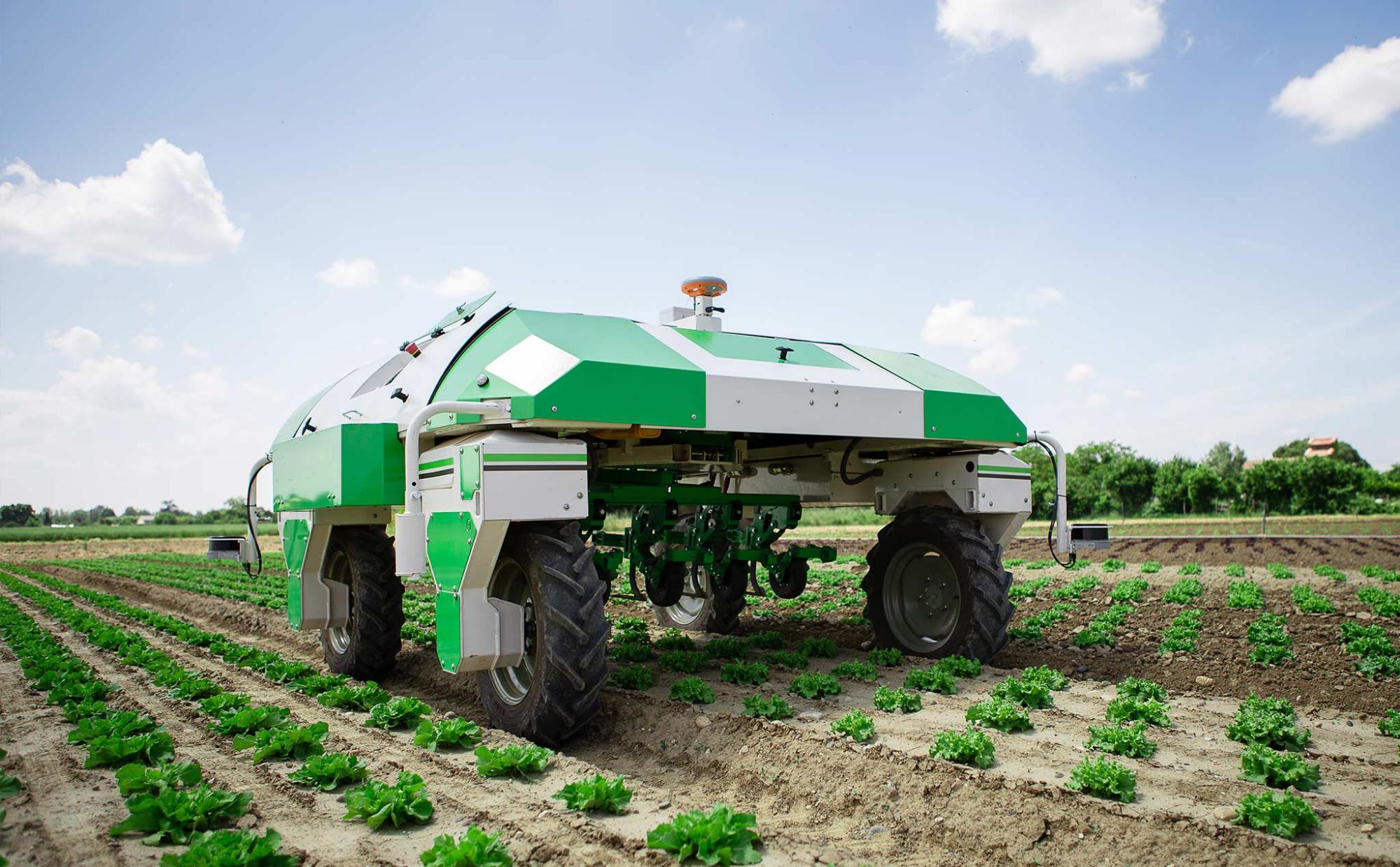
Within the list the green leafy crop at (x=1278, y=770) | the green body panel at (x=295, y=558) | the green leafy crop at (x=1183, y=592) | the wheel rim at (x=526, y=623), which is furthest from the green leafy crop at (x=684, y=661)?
the green leafy crop at (x=1183, y=592)

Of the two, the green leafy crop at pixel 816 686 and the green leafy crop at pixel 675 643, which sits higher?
the green leafy crop at pixel 816 686

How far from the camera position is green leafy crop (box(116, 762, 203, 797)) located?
444cm

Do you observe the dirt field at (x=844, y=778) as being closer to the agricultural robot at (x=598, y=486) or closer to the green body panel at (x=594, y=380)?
the agricultural robot at (x=598, y=486)

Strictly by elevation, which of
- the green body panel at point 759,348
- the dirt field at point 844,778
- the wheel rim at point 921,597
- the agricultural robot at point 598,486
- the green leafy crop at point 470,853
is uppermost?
the green body panel at point 759,348

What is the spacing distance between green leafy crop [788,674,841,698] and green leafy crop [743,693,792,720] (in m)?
0.37

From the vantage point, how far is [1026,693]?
5.65m

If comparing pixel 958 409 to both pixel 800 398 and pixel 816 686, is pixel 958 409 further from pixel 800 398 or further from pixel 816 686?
pixel 816 686

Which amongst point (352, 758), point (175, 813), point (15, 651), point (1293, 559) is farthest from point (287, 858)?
point (1293, 559)

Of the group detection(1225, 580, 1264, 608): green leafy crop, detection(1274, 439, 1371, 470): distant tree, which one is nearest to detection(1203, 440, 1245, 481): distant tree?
detection(1274, 439, 1371, 470): distant tree

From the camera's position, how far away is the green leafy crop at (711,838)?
3.47 metres

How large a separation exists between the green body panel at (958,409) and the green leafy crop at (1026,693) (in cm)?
178

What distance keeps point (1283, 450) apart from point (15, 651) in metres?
114

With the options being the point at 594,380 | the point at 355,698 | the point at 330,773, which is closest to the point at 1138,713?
the point at 594,380

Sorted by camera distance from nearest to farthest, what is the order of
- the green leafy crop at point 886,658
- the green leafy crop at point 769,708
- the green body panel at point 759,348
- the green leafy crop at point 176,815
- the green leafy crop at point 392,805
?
the green leafy crop at point 176,815 → the green leafy crop at point 392,805 → the green leafy crop at point 769,708 → the green body panel at point 759,348 → the green leafy crop at point 886,658
